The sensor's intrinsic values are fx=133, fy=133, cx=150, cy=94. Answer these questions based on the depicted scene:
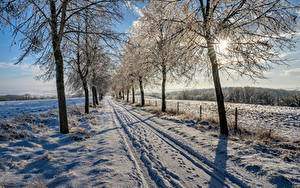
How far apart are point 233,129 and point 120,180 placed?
6849 mm

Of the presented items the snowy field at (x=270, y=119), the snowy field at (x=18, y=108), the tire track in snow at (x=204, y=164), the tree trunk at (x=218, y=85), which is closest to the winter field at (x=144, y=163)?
the tire track in snow at (x=204, y=164)

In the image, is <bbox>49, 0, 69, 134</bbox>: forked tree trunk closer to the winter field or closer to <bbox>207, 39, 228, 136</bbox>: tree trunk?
the winter field

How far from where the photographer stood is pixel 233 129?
24.1 feet

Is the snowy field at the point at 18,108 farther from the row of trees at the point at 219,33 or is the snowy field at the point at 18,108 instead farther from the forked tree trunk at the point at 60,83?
the row of trees at the point at 219,33

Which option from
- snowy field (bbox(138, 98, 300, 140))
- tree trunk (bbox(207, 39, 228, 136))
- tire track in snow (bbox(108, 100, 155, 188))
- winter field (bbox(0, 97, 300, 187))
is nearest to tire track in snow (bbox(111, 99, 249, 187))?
winter field (bbox(0, 97, 300, 187))

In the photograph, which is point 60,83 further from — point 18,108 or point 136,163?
point 18,108

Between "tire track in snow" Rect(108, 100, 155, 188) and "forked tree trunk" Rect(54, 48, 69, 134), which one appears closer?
"tire track in snow" Rect(108, 100, 155, 188)

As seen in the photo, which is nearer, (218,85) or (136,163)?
(136,163)

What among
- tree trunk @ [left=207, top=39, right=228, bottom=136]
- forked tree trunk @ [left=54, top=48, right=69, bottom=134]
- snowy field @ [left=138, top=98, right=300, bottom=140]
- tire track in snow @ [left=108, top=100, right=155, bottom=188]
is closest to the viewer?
tire track in snow @ [left=108, top=100, right=155, bottom=188]

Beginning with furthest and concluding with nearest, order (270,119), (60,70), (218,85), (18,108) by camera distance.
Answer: (18,108) → (270,119) → (218,85) → (60,70)

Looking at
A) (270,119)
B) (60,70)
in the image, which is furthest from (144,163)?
(270,119)

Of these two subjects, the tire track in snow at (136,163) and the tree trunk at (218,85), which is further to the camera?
the tree trunk at (218,85)

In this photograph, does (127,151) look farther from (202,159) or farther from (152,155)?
(202,159)

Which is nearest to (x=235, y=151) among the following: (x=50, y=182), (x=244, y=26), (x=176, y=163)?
(x=176, y=163)
